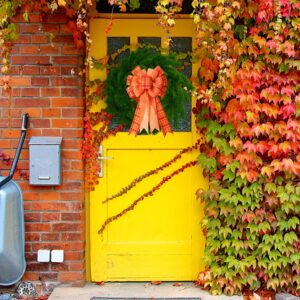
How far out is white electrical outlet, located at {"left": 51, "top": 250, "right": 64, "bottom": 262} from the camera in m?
4.25

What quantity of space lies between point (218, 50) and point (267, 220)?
1414 mm

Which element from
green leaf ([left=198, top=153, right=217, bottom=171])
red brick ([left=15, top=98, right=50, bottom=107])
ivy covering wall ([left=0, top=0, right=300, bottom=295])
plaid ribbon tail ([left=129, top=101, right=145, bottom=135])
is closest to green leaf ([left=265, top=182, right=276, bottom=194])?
ivy covering wall ([left=0, top=0, right=300, bottom=295])

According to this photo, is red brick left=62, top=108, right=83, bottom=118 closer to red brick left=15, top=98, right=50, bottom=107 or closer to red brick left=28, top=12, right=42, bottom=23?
red brick left=15, top=98, right=50, bottom=107

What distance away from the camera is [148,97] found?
173 inches

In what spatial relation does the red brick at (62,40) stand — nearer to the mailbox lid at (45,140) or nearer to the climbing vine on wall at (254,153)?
the mailbox lid at (45,140)

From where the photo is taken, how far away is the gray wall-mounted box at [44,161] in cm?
415

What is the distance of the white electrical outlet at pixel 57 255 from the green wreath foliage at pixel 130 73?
3.90ft

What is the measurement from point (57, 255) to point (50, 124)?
1.07 meters

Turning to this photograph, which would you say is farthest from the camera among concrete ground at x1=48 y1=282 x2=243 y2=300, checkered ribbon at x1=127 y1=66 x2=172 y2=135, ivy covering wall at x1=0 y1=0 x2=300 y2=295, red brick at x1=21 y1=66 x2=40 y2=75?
checkered ribbon at x1=127 y1=66 x2=172 y2=135

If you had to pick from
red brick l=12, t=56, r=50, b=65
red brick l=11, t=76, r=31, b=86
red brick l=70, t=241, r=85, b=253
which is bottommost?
red brick l=70, t=241, r=85, b=253

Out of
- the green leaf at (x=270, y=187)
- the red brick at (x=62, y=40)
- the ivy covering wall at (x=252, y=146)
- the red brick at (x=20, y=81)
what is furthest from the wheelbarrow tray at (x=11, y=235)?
the green leaf at (x=270, y=187)

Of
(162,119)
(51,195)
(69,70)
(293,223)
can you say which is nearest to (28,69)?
(69,70)

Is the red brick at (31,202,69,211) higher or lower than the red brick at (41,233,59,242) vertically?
higher

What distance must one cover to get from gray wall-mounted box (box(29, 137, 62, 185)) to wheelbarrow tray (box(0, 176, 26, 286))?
191 millimetres
